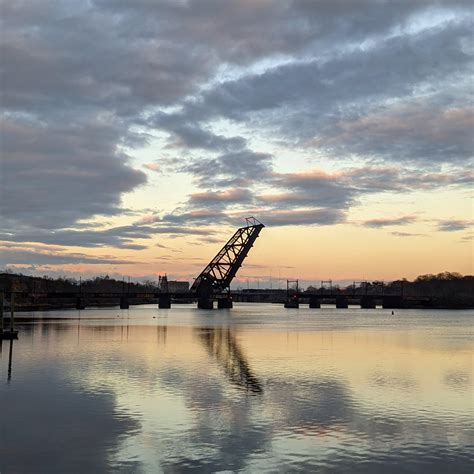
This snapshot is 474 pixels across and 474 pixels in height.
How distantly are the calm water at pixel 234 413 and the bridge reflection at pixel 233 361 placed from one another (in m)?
0.11

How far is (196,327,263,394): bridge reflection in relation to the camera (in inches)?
845

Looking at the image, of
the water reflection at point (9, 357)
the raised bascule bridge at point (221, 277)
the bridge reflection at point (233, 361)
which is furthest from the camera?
the raised bascule bridge at point (221, 277)

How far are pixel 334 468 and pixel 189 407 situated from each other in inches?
256

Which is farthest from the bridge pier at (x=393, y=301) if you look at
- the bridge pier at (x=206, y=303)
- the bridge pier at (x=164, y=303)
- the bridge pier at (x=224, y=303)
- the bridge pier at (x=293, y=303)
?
the bridge pier at (x=164, y=303)

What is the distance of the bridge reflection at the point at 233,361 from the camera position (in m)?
21.5

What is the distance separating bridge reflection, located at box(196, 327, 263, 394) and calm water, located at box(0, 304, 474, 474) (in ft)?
0.35

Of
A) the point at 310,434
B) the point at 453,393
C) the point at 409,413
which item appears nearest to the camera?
the point at 310,434

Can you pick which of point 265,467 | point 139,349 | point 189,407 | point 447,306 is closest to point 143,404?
point 189,407

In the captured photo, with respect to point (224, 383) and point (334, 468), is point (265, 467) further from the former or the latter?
point (224, 383)

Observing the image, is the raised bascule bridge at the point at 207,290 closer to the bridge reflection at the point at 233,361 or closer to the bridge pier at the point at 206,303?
the bridge pier at the point at 206,303

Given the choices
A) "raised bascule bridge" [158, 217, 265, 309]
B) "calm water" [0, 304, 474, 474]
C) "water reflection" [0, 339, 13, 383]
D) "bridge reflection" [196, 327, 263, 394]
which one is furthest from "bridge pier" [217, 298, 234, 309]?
"calm water" [0, 304, 474, 474]

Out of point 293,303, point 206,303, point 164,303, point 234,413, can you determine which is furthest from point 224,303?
point 234,413

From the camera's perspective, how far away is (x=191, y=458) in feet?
38.3

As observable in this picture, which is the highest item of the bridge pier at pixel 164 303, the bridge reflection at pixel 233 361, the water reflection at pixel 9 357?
the bridge pier at pixel 164 303
